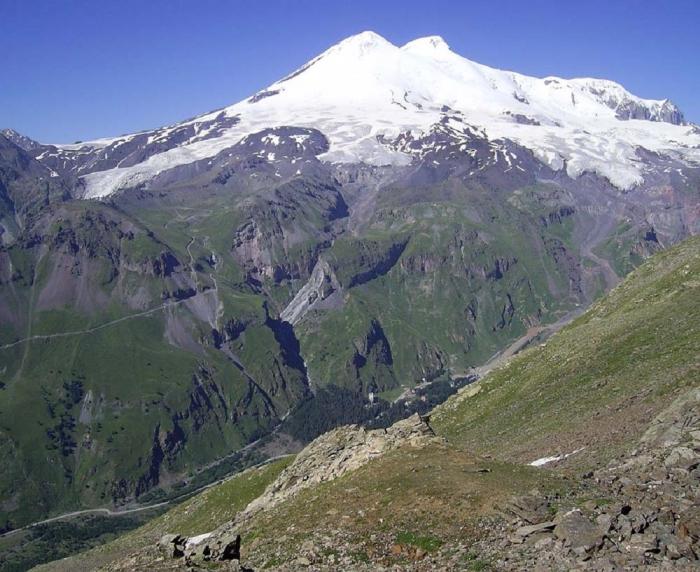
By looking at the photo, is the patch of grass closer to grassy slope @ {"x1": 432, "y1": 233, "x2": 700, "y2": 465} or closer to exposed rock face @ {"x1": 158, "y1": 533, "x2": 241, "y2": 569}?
exposed rock face @ {"x1": 158, "y1": 533, "x2": 241, "y2": 569}

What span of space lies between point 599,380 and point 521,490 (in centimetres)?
4622

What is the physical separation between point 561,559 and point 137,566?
22.9 meters

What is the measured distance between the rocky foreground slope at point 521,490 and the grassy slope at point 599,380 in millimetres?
328

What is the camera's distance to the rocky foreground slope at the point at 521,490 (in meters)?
32.4

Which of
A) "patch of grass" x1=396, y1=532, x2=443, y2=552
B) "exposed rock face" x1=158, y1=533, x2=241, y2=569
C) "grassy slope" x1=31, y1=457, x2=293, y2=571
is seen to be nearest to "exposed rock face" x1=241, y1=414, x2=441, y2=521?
"patch of grass" x1=396, y1=532, x2=443, y2=552

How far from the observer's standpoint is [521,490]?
40.7 metres

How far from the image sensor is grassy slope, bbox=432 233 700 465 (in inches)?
2586

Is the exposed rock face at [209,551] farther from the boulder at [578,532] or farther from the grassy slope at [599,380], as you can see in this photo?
the grassy slope at [599,380]

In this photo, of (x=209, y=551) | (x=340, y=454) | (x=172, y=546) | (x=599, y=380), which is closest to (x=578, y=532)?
(x=209, y=551)

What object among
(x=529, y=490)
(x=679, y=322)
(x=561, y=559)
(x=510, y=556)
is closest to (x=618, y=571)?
(x=561, y=559)

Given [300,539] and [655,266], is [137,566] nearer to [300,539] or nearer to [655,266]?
[300,539]

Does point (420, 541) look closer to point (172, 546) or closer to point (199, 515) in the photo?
point (172, 546)

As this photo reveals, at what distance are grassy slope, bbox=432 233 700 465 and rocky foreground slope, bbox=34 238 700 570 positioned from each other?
33 centimetres

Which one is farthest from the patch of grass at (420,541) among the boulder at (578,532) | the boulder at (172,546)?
the boulder at (172,546)
